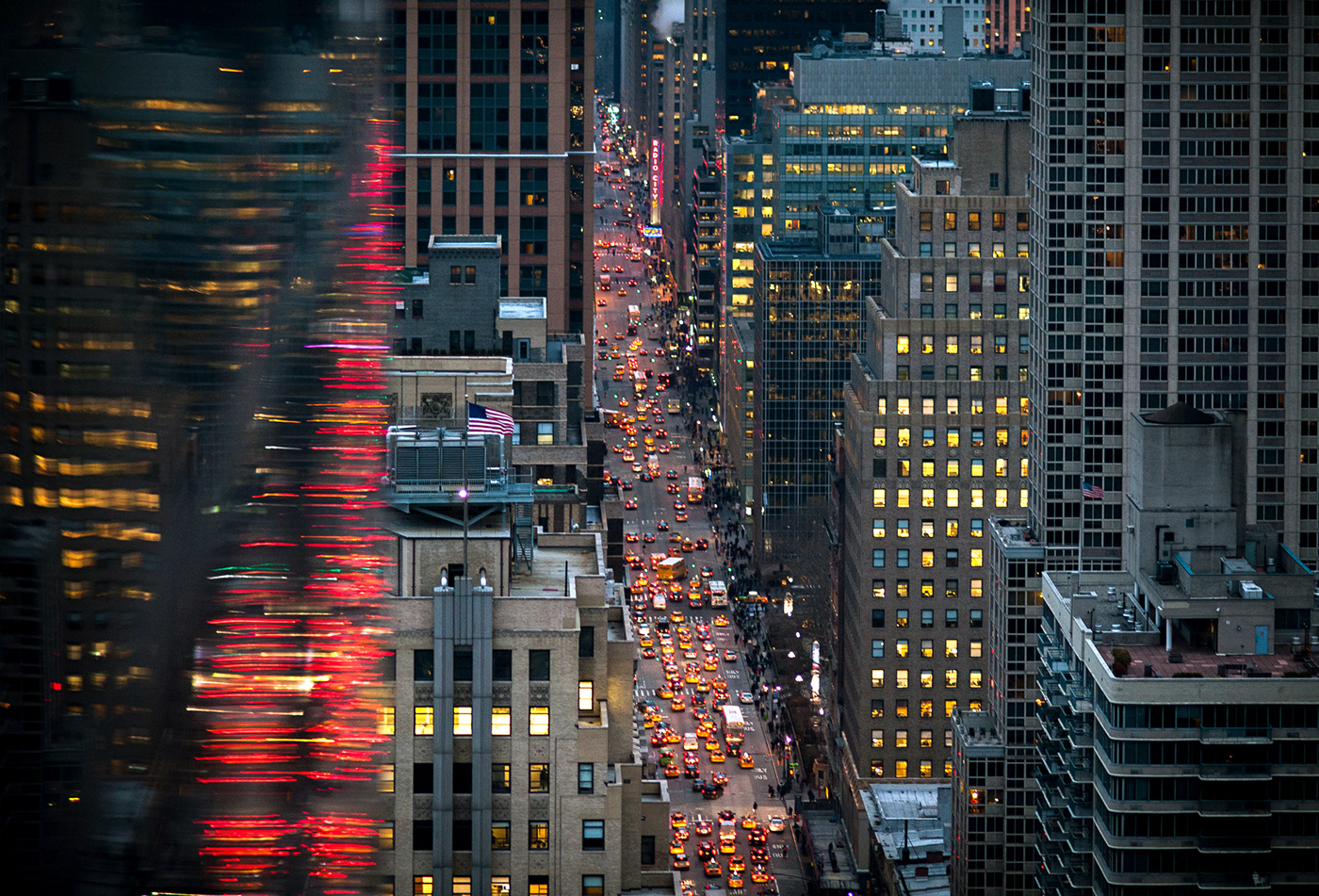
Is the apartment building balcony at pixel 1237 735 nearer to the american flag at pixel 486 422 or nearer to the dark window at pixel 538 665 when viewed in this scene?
the american flag at pixel 486 422

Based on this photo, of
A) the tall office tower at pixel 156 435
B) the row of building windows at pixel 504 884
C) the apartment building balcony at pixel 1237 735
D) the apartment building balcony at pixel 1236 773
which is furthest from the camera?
the apartment building balcony at pixel 1236 773

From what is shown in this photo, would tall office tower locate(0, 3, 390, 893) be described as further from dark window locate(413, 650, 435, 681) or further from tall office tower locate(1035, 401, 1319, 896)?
tall office tower locate(1035, 401, 1319, 896)

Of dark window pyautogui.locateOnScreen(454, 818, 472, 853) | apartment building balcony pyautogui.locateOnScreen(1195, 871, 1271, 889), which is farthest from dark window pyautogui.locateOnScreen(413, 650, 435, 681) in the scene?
apartment building balcony pyautogui.locateOnScreen(1195, 871, 1271, 889)

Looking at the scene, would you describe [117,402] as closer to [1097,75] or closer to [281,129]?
[281,129]

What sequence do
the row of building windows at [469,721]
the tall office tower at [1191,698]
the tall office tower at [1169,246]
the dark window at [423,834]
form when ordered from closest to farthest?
the row of building windows at [469,721] → the dark window at [423,834] → the tall office tower at [1191,698] → the tall office tower at [1169,246]

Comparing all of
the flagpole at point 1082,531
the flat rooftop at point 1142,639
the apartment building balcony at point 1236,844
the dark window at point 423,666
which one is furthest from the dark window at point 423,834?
the flagpole at point 1082,531

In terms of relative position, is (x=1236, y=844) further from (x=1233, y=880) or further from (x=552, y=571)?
(x=552, y=571)
